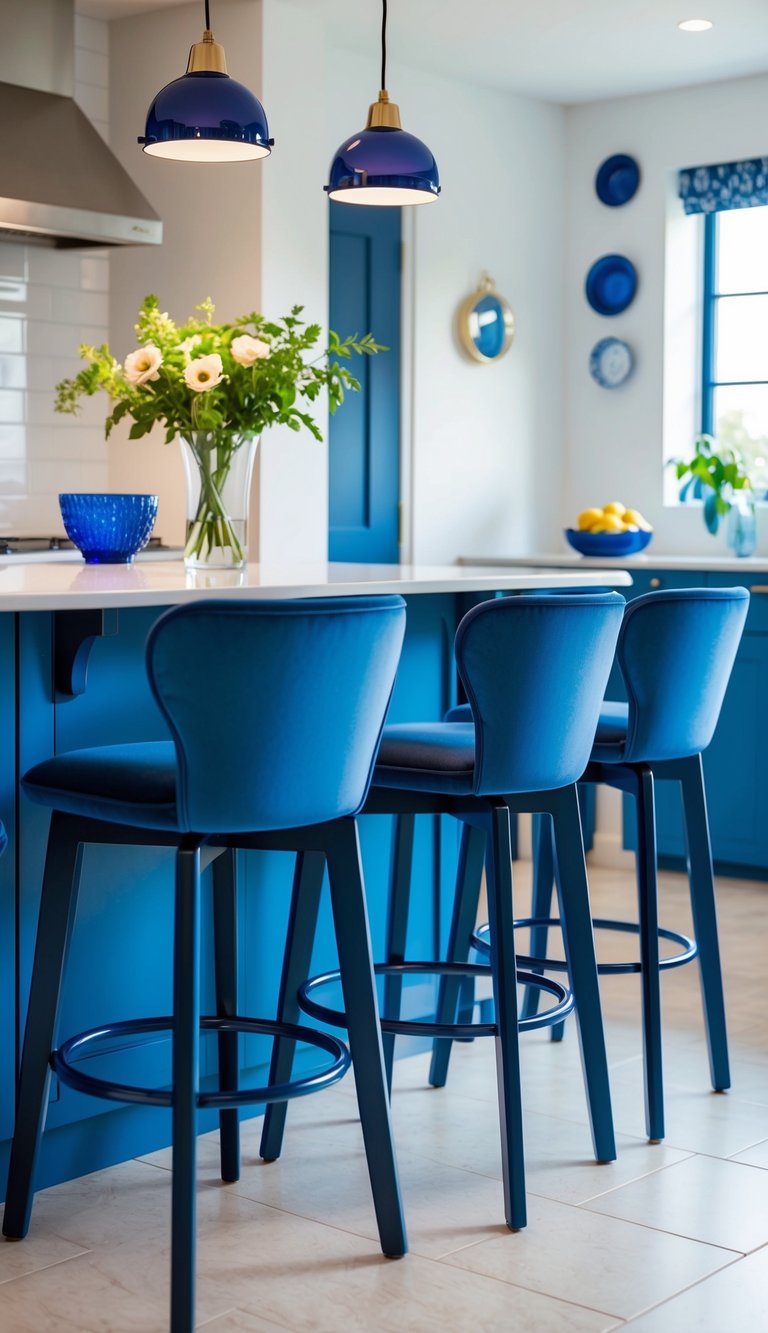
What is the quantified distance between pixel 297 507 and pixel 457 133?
1661mm

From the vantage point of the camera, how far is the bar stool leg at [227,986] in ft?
9.16

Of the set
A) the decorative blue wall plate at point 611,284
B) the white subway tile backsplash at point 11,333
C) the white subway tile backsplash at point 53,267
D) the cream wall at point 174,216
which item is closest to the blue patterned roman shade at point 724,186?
the decorative blue wall plate at point 611,284

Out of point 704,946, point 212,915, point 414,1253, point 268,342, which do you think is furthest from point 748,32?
point 414,1253

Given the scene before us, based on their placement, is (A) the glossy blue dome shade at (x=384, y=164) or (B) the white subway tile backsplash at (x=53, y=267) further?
(B) the white subway tile backsplash at (x=53, y=267)

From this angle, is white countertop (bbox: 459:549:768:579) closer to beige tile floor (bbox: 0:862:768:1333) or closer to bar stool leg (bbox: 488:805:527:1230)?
beige tile floor (bbox: 0:862:768:1333)

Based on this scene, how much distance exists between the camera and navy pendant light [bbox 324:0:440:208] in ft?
11.2

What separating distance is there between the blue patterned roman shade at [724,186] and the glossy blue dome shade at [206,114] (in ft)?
10.5

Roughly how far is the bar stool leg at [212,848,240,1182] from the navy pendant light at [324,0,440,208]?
146 cm

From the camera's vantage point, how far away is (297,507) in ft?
17.1

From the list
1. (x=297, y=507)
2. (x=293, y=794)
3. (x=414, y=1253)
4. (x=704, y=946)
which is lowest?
(x=414, y=1253)

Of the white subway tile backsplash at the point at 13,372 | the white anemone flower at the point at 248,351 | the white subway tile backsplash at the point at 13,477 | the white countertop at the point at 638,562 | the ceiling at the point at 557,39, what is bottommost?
the white countertop at the point at 638,562

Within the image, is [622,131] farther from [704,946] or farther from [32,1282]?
[32,1282]

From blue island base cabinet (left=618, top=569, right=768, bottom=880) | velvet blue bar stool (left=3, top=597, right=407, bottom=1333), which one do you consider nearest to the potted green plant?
blue island base cabinet (left=618, top=569, right=768, bottom=880)

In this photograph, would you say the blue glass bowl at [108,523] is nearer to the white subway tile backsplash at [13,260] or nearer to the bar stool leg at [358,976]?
the bar stool leg at [358,976]
